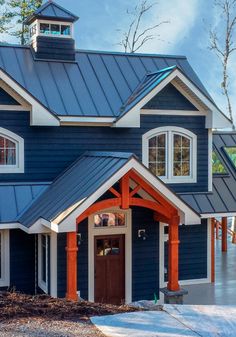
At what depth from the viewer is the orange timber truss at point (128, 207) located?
10.8 meters

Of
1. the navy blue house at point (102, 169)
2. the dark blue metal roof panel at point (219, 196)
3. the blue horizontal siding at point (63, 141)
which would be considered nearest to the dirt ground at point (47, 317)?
the navy blue house at point (102, 169)

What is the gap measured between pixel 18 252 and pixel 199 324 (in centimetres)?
638

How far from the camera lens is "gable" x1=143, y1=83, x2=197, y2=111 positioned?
1433 centimetres

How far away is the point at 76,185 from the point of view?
1169 centimetres

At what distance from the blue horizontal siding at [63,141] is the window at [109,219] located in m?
1.62

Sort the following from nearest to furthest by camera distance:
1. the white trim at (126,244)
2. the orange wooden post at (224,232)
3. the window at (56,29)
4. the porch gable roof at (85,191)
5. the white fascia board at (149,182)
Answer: the white fascia board at (149,182) → the porch gable roof at (85,191) → the white trim at (126,244) → the window at (56,29) → the orange wooden post at (224,232)

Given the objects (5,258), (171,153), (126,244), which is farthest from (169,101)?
(5,258)

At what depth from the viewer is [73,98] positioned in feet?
46.4

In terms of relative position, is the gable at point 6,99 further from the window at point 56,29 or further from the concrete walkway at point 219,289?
the concrete walkway at point 219,289

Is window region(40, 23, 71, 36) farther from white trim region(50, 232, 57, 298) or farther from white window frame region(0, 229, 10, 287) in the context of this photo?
white trim region(50, 232, 57, 298)

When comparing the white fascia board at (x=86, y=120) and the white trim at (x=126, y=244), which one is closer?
the white trim at (x=126, y=244)

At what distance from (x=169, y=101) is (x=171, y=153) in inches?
55.5

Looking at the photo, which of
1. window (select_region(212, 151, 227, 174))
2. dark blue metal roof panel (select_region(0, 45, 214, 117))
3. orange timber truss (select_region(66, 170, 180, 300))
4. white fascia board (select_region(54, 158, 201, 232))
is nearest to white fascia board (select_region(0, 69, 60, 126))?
dark blue metal roof panel (select_region(0, 45, 214, 117))

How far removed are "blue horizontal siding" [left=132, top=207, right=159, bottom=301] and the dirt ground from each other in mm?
5158
